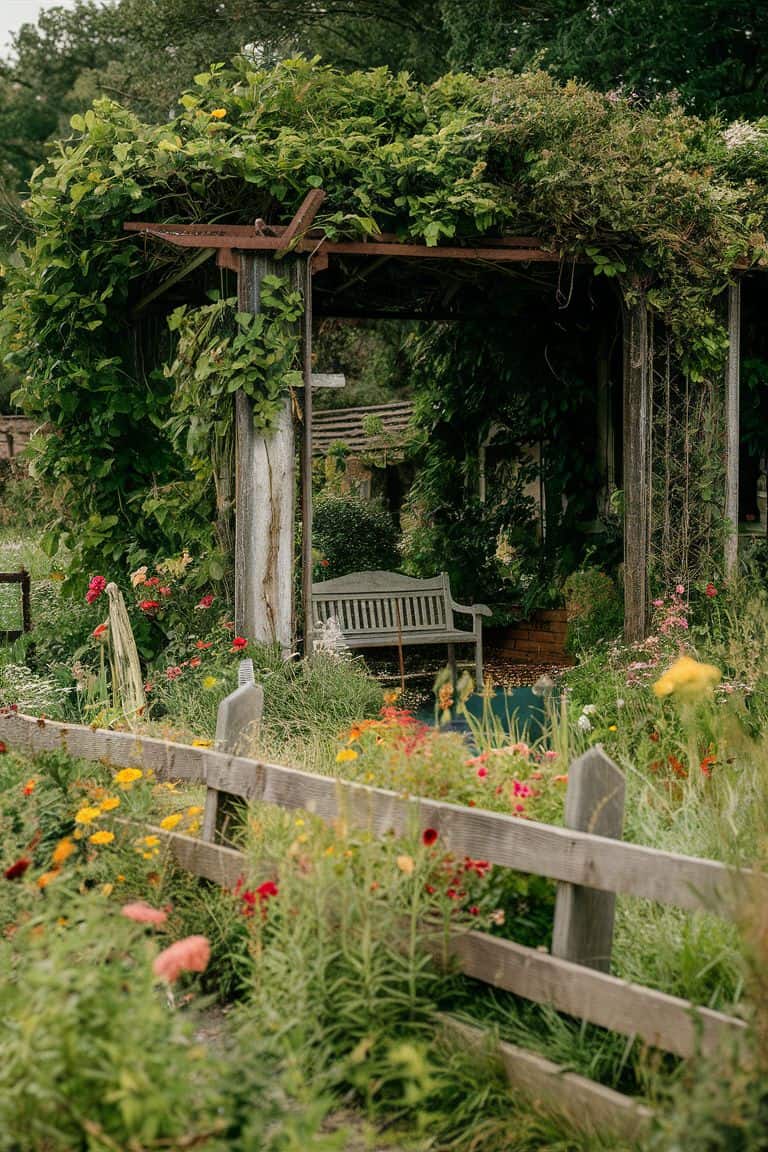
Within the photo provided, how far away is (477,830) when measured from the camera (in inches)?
128

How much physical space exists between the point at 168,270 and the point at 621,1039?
245 inches

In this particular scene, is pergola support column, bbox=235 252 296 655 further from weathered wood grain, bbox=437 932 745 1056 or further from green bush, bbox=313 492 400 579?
green bush, bbox=313 492 400 579

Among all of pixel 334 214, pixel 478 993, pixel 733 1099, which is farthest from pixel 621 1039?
pixel 334 214

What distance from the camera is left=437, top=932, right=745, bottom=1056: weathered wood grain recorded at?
2.68 metres

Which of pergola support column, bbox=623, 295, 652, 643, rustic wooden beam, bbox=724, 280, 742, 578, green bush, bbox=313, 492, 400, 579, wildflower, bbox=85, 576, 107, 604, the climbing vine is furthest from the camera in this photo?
green bush, bbox=313, 492, 400, 579

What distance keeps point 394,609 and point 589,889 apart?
6335mm

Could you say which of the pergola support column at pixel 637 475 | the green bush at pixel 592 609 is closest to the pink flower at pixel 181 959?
the pergola support column at pixel 637 475

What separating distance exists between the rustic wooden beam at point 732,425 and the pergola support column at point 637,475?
614 mm

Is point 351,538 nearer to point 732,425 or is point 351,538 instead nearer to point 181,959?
point 732,425

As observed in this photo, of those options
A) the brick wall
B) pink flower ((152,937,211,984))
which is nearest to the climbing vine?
the brick wall

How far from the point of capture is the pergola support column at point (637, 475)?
7.93 m

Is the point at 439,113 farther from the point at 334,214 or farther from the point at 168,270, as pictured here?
the point at 168,270

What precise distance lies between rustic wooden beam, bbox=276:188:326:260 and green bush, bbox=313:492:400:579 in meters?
4.88

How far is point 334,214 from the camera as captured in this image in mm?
6984
